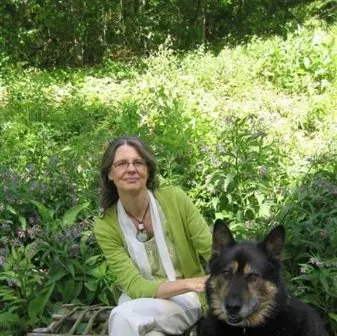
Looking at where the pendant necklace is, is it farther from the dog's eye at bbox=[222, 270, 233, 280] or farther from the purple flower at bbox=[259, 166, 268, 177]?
the purple flower at bbox=[259, 166, 268, 177]

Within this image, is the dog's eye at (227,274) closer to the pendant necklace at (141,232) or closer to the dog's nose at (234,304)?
the dog's nose at (234,304)

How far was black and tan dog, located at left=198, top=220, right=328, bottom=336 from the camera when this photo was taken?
8.96 feet

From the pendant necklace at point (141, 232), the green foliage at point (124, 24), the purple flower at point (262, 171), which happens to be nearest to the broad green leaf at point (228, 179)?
the purple flower at point (262, 171)

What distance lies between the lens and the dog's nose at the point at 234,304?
2672 mm

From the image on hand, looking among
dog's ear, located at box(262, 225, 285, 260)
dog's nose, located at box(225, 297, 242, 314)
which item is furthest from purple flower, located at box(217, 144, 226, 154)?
dog's nose, located at box(225, 297, 242, 314)

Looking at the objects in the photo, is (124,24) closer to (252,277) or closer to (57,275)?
(57,275)

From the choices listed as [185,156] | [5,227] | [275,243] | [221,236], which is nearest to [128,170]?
[221,236]

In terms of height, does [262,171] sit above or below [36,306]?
above

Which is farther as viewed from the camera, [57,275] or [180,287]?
[57,275]

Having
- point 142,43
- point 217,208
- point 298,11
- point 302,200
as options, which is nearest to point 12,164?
point 217,208

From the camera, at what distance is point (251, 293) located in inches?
108

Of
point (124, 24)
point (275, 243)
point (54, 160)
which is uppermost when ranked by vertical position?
point (124, 24)

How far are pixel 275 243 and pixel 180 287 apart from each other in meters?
0.61

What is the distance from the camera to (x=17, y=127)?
732cm
